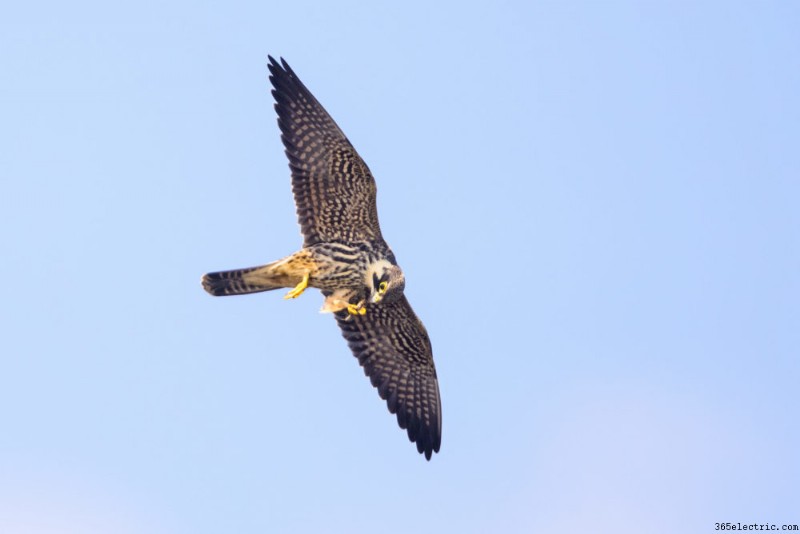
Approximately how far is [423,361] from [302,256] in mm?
2692

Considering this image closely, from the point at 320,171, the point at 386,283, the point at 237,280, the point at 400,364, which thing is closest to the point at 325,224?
the point at 320,171

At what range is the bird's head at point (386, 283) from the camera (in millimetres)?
12158

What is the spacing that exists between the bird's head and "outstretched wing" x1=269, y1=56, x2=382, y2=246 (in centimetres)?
60

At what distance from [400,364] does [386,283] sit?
2226 millimetres

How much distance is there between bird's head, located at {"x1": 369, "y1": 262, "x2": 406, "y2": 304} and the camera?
12.2 meters

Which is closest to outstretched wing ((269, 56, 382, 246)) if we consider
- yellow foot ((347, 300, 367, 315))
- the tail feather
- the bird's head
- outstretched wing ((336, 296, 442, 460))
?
the bird's head

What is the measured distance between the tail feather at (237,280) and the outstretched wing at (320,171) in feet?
2.36

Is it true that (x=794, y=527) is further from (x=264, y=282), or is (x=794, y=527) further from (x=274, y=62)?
(x=274, y=62)

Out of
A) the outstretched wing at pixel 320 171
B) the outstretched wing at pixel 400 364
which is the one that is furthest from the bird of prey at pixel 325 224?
the outstretched wing at pixel 400 364

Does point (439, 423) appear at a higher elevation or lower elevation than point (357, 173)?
lower

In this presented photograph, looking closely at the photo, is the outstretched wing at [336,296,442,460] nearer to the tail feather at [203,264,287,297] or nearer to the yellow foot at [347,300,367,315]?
the yellow foot at [347,300,367,315]

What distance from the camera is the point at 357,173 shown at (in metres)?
12.4

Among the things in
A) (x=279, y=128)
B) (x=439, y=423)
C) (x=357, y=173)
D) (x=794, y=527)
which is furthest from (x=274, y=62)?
(x=794, y=527)

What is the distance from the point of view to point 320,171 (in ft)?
41.0
